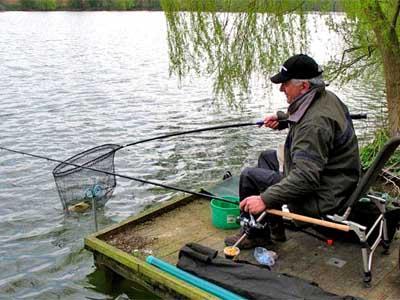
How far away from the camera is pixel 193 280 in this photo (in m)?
3.96

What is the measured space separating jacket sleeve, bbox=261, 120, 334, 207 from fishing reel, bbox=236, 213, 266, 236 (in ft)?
1.74

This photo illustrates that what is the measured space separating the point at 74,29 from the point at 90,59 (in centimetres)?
1490

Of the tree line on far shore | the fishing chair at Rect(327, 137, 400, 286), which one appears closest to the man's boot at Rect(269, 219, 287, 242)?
the fishing chair at Rect(327, 137, 400, 286)

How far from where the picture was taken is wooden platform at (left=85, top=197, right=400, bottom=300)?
3.95 m

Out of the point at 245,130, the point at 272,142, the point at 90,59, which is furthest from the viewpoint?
the point at 90,59

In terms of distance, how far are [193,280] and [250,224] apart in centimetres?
63

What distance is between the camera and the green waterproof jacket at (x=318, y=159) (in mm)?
3711

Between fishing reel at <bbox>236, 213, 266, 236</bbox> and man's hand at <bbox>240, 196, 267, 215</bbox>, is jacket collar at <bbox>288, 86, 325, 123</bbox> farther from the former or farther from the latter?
fishing reel at <bbox>236, 213, 266, 236</bbox>

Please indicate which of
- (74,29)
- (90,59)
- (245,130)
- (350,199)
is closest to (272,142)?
(245,130)

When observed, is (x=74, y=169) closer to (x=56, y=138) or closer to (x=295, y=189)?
(x=295, y=189)

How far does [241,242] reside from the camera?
4.43 m

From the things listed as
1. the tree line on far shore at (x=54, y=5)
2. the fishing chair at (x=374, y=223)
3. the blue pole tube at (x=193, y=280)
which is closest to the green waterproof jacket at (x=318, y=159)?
the fishing chair at (x=374, y=223)

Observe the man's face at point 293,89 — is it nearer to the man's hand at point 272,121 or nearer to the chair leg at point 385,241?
the man's hand at point 272,121

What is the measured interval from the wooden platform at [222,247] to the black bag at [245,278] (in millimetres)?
216
